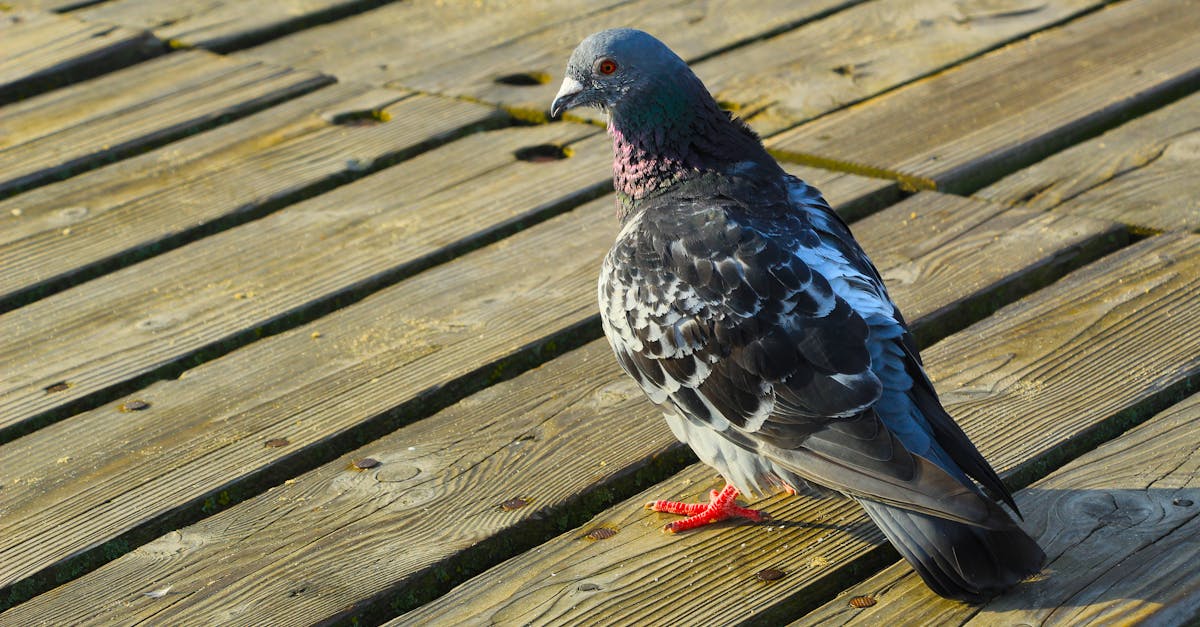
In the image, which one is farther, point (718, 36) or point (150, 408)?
point (718, 36)

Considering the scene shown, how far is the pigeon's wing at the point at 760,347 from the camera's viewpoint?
2.36 meters

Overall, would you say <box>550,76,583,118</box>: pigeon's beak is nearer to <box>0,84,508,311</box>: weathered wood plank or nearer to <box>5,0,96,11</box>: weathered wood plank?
<box>0,84,508,311</box>: weathered wood plank

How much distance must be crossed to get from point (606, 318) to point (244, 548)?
878mm

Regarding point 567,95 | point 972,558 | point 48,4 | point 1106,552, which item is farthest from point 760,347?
point 48,4

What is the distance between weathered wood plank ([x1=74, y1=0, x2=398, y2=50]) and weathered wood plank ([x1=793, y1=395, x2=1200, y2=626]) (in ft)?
12.0

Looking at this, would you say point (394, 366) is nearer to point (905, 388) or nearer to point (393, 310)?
point (393, 310)

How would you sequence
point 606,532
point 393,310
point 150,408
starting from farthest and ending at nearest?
point 393,310 < point 150,408 < point 606,532

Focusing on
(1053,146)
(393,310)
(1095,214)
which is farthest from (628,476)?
(1053,146)

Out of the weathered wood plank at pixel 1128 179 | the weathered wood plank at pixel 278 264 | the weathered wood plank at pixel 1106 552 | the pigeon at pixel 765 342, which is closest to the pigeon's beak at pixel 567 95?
the pigeon at pixel 765 342

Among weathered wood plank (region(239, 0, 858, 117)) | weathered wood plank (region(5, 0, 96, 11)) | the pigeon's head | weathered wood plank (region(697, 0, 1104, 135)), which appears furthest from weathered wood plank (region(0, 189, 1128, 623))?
weathered wood plank (region(5, 0, 96, 11))

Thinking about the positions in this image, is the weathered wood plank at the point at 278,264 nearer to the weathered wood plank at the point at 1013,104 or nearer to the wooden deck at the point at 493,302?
the wooden deck at the point at 493,302

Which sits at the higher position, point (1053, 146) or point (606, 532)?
point (1053, 146)

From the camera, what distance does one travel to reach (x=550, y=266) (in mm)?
3609

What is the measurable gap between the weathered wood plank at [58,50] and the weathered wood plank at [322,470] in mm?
2110
